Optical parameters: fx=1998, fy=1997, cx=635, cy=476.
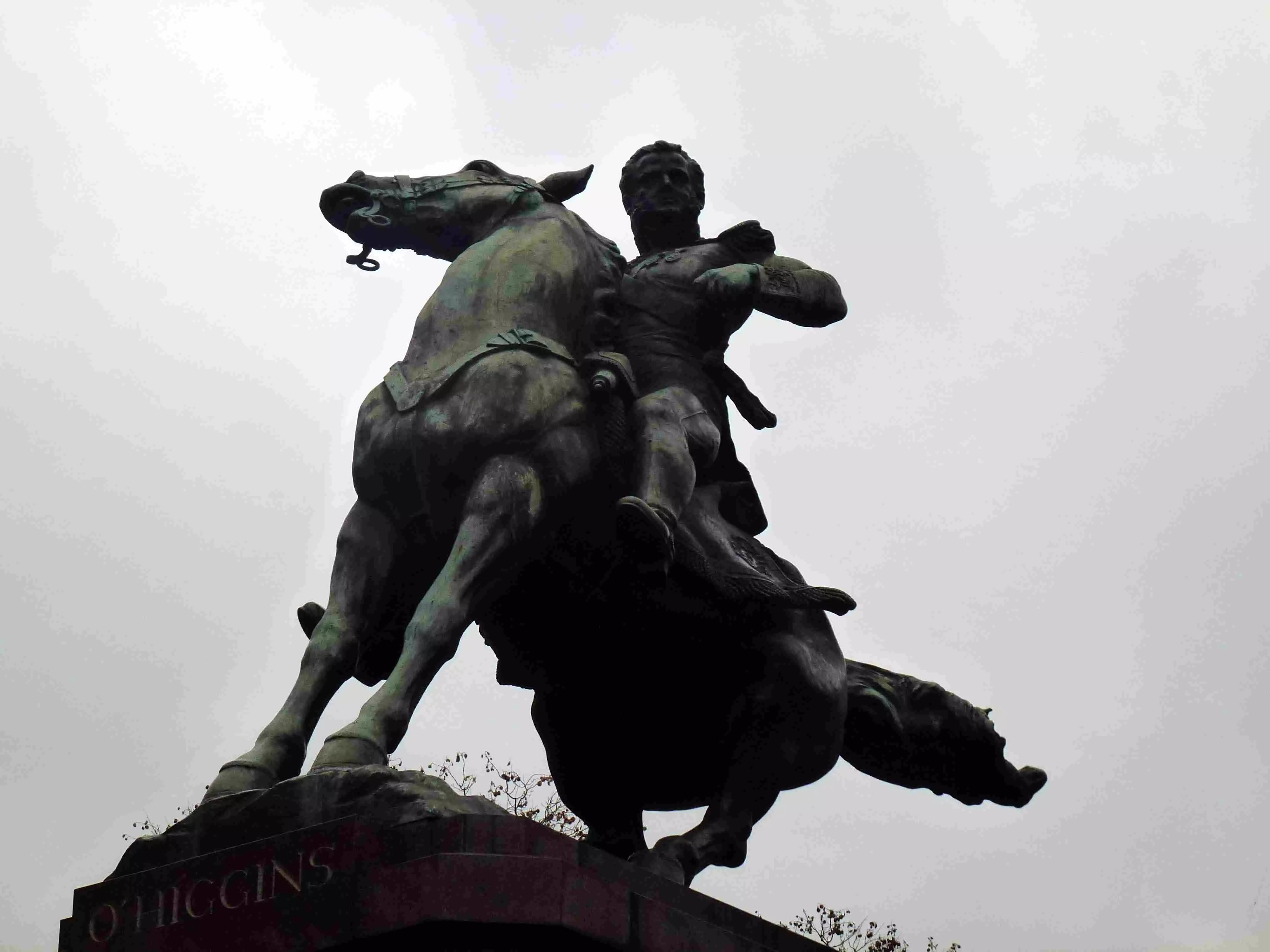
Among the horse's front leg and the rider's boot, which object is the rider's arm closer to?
the rider's boot

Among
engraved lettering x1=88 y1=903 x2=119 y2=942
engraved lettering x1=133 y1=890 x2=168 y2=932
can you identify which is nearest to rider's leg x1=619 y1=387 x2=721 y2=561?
engraved lettering x1=133 y1=890 x2=168 y2=932

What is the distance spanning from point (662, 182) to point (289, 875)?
4457 millimetres

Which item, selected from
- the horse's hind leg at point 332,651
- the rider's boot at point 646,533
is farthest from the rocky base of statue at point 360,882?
the rider's boot at point 646,533

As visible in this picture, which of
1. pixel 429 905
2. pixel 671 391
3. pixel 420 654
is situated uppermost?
pixel 671 391

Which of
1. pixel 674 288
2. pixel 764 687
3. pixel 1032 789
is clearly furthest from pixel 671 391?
pixel 1032 789

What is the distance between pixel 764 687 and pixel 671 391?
139 centimetres

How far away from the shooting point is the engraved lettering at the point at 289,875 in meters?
6.62

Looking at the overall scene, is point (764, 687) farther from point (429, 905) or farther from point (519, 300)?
point (429, 905)

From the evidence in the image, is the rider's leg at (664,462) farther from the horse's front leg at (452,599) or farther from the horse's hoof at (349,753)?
the horse's hoof at (349,753)

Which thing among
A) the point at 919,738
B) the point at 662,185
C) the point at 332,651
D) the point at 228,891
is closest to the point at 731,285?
the point at 662,185

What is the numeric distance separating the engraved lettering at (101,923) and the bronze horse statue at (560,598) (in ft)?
1.76

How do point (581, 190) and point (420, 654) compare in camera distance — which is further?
point (581, 190)

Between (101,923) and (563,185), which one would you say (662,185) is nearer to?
(563,185)

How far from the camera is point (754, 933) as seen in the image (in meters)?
7.73
